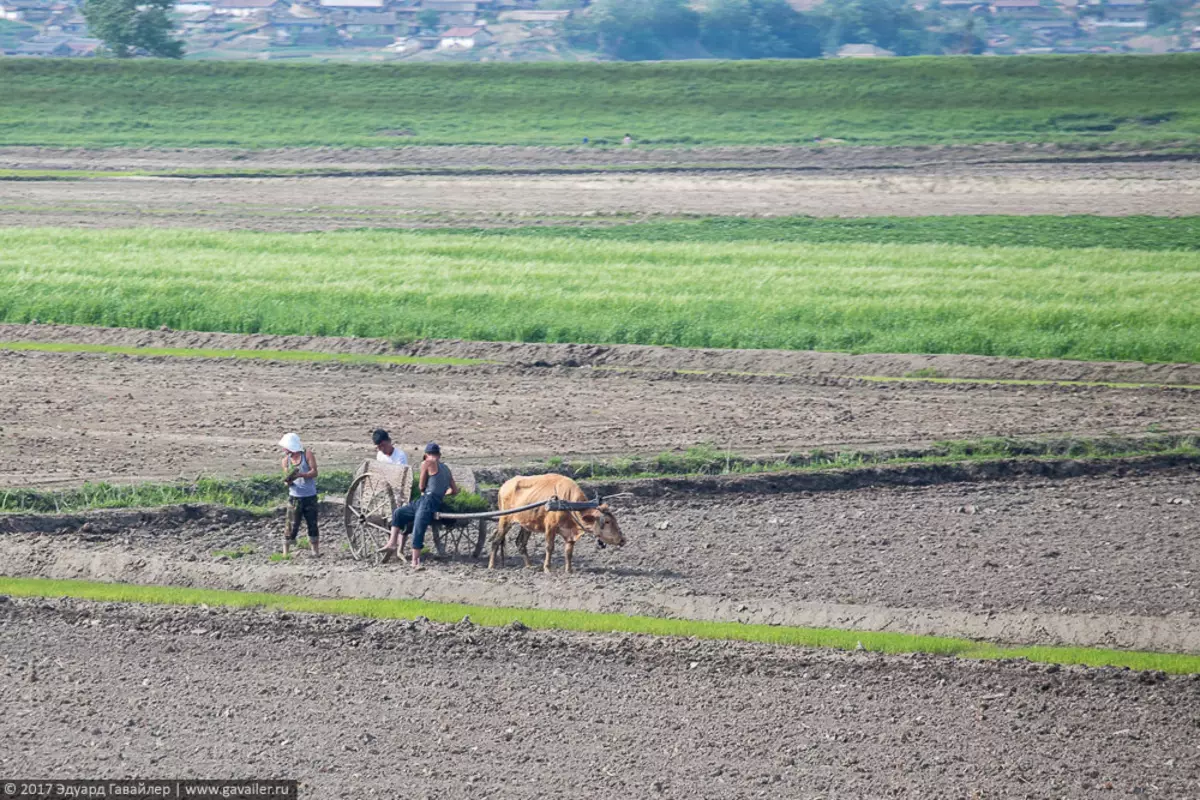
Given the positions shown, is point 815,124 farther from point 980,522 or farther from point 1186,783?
point 1186,783

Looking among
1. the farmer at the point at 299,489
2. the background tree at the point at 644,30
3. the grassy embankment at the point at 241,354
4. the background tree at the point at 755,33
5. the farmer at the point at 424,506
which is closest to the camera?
the farmer at the point at 424,506

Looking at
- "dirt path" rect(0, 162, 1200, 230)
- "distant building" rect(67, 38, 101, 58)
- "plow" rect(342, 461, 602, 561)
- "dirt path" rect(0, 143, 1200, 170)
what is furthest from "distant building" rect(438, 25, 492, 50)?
"plow" rect(342, 461, 602, 561)

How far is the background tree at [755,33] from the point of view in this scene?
179m

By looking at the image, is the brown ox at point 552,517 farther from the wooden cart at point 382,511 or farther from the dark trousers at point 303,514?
the dark trousers at point 303,514

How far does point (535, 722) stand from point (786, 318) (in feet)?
66.3

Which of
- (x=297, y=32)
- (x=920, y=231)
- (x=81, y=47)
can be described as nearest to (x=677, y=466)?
(x=920, y=231)

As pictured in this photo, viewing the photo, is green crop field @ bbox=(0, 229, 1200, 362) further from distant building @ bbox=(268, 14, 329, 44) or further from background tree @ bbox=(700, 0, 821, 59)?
distant building @ bbox=(268, 14, 329, 44)

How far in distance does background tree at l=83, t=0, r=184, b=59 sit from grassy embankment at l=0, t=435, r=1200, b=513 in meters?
98.9

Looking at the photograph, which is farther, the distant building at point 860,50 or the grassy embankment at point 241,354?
the distant building at point 860,50

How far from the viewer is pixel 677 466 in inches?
875

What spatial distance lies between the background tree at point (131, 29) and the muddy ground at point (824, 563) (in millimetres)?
100171

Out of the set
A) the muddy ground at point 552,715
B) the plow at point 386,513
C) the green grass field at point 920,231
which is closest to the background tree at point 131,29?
the green grass field at point 920,231

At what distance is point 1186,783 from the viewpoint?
12.1 m

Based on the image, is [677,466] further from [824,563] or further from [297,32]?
[297,32]
